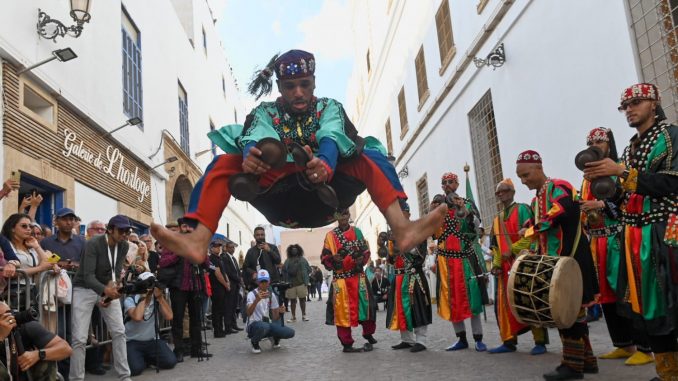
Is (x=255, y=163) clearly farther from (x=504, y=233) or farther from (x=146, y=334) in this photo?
(x=146, y=334)

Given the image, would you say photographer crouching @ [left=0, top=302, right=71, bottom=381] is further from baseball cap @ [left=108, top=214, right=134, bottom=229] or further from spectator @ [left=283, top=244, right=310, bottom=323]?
spectator @ [left=283, top=244, right=310, bottom=323]

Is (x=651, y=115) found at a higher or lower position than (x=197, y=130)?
lower

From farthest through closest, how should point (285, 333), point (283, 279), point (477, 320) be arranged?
point (283, 279)
point (285, 333)
point (477, 320)

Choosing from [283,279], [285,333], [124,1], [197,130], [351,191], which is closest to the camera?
[351,191]

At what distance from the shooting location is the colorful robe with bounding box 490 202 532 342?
633cm

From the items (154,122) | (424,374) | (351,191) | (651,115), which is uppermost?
(154,122)

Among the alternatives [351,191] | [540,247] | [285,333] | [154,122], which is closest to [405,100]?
[154,122]

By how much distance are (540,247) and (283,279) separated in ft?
27.6

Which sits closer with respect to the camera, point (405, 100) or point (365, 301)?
point (365, 301)

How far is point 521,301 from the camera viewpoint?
493cm

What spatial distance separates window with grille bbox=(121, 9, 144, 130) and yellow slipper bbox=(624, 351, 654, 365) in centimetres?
1192

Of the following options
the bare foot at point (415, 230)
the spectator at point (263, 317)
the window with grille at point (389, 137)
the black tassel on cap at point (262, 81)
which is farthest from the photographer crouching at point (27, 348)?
the window with grille at point (389, 137)

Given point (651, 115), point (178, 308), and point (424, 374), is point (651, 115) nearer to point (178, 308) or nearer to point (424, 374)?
point (424, 374)

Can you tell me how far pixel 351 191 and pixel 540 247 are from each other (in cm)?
268
